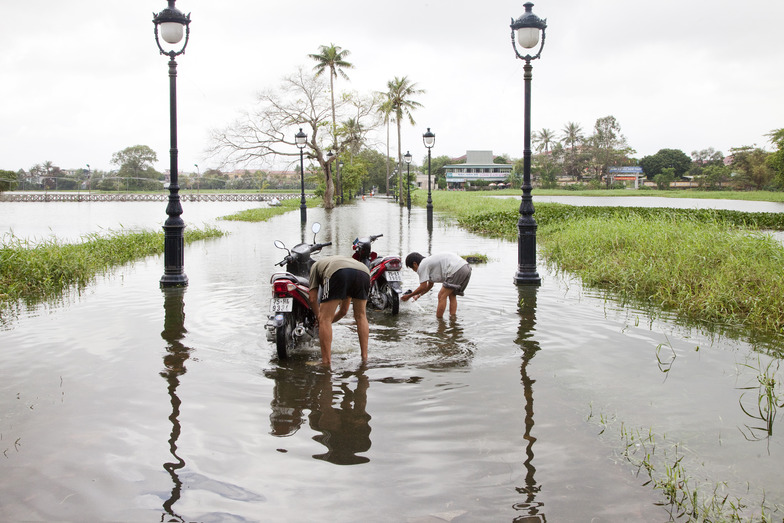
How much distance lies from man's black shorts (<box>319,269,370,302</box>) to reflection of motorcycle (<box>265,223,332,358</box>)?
1.66 feet

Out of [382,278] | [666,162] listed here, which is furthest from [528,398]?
[666,162]

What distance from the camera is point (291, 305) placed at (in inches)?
226

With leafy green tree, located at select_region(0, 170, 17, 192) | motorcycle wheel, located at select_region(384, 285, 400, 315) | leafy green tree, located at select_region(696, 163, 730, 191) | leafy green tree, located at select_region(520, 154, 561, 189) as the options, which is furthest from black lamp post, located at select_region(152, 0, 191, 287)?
leafy green tree, located at select_region(0, 170, 17, 192)

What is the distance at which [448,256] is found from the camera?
25.2 feet

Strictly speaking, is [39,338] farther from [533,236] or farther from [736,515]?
[533,236]

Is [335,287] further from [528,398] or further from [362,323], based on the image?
[528,398]

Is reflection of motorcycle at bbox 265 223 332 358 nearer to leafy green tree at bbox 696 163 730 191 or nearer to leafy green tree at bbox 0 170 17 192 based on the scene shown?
leafy green tree at bbox 696 163 730 191

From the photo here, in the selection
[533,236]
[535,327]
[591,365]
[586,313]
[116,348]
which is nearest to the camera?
[591,365]

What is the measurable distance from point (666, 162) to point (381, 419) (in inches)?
4498

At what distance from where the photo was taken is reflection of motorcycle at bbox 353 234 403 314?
7941mm

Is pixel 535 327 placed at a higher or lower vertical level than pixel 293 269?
lower

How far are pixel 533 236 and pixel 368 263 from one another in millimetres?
3700

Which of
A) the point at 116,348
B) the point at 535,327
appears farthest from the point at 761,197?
the point at 116,348

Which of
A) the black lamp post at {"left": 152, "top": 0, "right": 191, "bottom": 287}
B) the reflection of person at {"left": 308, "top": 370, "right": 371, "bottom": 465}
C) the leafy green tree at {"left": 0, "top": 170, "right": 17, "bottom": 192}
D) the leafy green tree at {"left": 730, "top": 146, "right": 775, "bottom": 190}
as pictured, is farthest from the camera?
the leafy green tree at {"left": 0, "top": 170, "right": 17, "bottom": 192}
